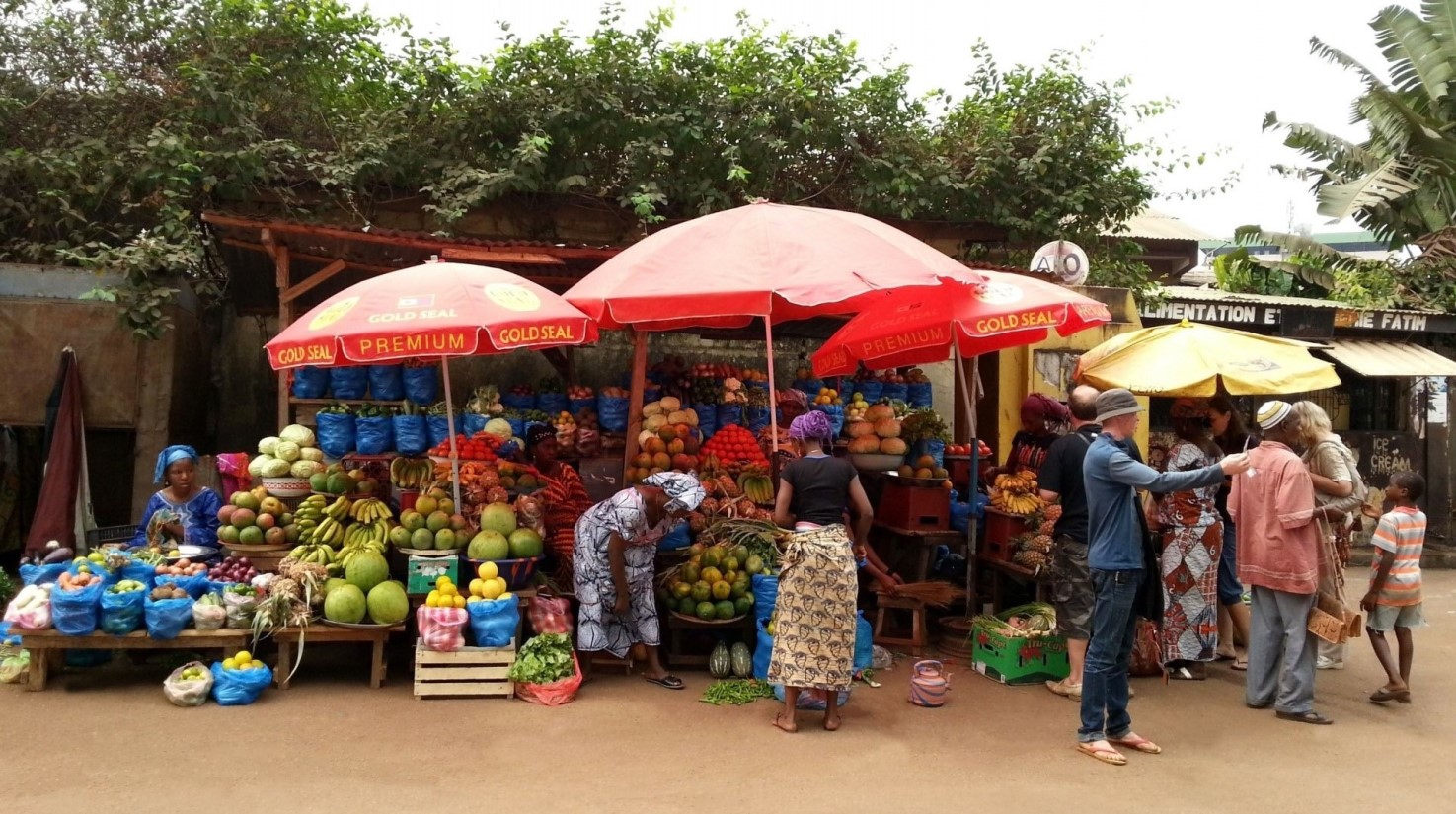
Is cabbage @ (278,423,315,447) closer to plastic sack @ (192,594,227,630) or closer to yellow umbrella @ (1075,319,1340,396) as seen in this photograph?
plastic sack @ (192,594,227,630)

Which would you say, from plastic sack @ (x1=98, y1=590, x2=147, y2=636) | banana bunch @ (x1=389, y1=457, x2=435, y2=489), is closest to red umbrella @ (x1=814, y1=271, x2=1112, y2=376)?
banana bunch @ (x1=389, y1=457, x2=435, y2=489)

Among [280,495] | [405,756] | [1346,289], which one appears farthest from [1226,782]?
[1346,289]

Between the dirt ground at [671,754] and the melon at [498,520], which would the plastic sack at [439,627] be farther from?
the melon at [498,520]

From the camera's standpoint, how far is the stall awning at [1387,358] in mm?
12500

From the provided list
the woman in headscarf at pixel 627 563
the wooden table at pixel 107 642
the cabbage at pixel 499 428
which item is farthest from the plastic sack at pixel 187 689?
the cabbage at pixel 499 428

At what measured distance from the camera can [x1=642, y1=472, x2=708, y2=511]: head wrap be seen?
228 inches

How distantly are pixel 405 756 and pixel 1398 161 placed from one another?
1638 cm

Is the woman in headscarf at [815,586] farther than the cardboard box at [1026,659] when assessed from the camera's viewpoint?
No

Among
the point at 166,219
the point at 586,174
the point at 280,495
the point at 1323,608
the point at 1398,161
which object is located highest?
the point at 1398,161

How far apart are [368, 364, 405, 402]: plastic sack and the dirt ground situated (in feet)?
8.39

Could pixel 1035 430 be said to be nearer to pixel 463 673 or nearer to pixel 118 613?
pixel 463 673

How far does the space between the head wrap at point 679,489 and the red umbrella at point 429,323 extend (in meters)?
0.97

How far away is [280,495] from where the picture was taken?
686 centimetres

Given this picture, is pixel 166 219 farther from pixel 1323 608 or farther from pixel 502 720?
pixel 1323 608
